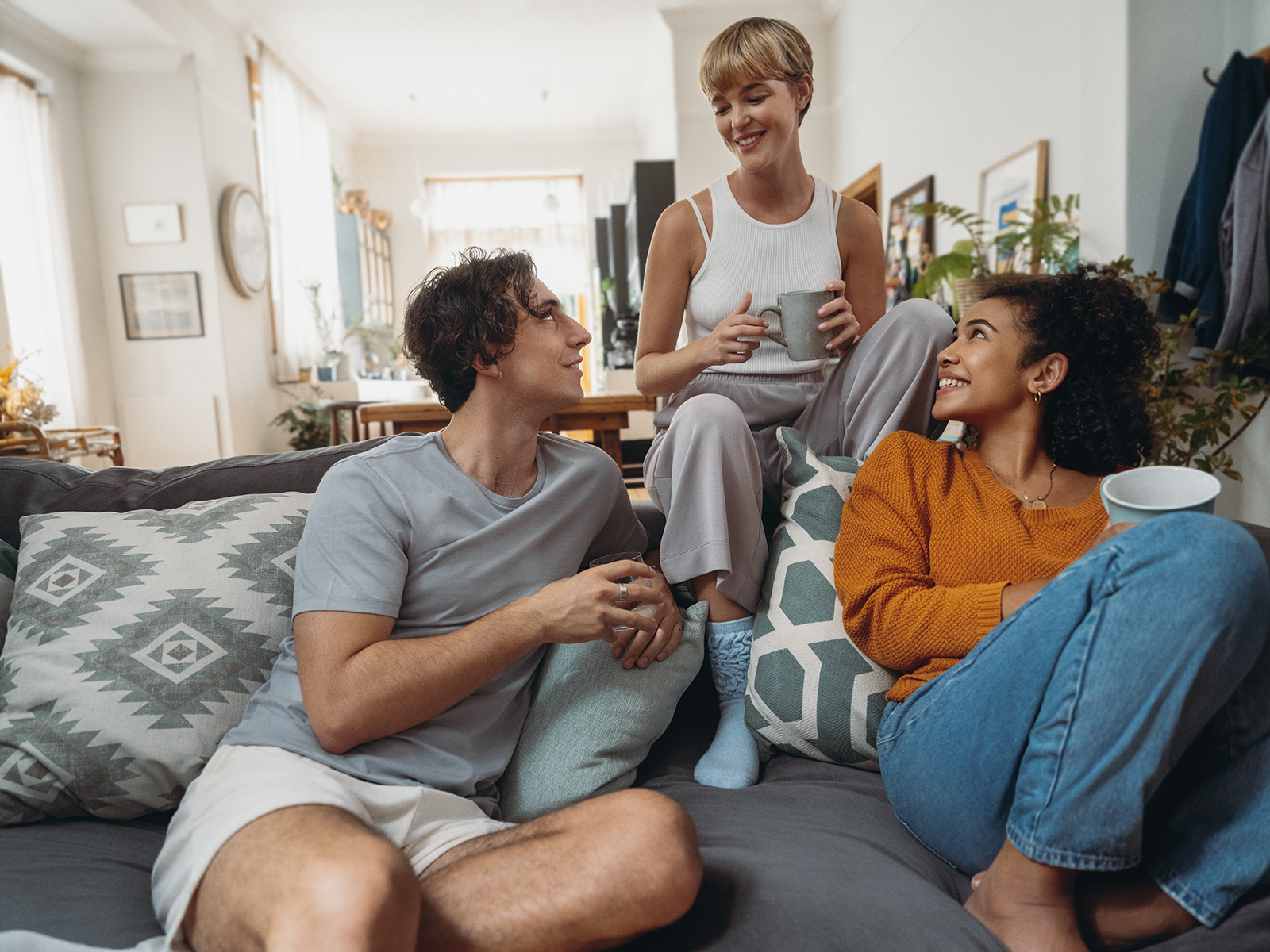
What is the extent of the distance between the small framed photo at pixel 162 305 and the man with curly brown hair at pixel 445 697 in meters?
5.31

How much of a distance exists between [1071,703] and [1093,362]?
664 mm

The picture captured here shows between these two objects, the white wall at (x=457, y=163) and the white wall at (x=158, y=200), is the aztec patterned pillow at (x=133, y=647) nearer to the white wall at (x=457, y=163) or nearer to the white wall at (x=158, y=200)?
the white wall at (x=158, y=200)

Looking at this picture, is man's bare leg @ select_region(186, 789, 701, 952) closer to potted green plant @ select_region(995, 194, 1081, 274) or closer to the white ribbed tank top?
the white ribbed tank top

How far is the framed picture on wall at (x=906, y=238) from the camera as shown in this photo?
455 centimetres

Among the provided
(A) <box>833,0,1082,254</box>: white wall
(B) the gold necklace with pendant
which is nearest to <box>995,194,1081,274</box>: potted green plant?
(A) <box>833,0,1082,254</box>: white wall

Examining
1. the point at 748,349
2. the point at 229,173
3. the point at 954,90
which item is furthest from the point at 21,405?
the point at 954,90

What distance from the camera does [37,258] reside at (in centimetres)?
521

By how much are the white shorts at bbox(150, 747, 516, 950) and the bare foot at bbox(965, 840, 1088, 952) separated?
1.91 feet

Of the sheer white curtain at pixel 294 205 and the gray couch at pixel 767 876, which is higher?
the sheer white curtain at pixel 294 205

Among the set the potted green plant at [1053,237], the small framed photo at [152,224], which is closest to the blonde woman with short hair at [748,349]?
the potted green plant at [1053,237]

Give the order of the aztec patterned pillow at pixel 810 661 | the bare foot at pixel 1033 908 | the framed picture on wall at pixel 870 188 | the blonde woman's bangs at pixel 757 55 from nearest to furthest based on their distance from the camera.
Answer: the bare foot at pixel 1033 908, the aztec patterned pillow at pixel 810 661, the blonde woman's bangs at pixel 757 55, the framed picture on wall at pixel 870 188

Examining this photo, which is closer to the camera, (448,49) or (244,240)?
(244,240)

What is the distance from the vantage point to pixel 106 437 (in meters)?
4.89

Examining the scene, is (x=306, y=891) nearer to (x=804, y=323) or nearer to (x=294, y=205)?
(x=804, y=323)
